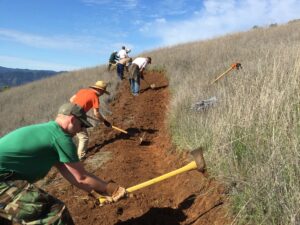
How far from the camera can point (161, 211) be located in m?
5.48

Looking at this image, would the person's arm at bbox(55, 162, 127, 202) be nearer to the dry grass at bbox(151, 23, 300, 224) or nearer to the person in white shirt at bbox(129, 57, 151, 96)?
the dry grass at bbox(151, 23, 300, 224)

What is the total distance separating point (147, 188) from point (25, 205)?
2776mm

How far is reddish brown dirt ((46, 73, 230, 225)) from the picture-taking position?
5113mm

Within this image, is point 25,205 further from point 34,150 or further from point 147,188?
point 147,188

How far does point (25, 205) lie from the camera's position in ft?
12.3

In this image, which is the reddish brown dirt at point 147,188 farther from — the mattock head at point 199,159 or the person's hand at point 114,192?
the person's hand at point 114,192

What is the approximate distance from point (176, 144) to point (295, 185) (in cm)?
420

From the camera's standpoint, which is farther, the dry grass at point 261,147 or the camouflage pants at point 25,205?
the camouflage pants at point 25,205

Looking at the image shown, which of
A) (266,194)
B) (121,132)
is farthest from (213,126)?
(121,132)

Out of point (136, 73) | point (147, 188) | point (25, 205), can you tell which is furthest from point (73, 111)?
point (136, 73)

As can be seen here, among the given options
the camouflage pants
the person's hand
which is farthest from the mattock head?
the camouflage pants

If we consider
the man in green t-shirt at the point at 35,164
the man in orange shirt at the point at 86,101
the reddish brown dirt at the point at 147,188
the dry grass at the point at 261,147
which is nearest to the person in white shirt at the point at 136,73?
the reddish brown dirt at the point at 147,188

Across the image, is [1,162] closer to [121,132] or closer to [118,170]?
[118,170]

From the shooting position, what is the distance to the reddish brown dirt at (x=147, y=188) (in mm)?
5113
